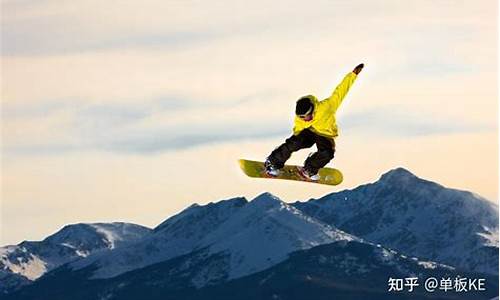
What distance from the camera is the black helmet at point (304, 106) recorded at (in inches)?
1764

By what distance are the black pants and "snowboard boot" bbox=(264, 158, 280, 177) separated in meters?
0.41

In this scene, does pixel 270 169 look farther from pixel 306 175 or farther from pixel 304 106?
pixel 304 106

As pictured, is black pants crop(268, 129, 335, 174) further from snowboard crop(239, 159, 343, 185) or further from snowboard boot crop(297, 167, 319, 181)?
snowboard crop(239, 159, 343, 185)

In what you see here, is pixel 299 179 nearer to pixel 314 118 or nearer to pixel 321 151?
pixel 321 151

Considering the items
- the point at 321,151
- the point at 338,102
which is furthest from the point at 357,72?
the point at 321,151

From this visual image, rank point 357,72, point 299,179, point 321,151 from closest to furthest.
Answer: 1. point 357,72
2. point 321,151
3. point 299,179

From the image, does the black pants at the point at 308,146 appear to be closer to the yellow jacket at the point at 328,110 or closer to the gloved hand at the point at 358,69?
the yellow jacket at the point at 328,110

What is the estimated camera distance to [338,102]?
1818 inches

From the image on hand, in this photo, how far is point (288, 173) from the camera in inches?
2221

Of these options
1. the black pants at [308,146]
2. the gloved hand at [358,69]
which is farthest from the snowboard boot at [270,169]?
the gloved hand at [358,69]

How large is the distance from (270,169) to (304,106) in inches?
349

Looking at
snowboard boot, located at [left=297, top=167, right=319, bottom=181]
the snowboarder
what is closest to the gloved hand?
the snowboarder

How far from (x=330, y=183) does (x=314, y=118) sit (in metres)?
12.2

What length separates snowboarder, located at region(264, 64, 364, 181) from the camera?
45406mm
